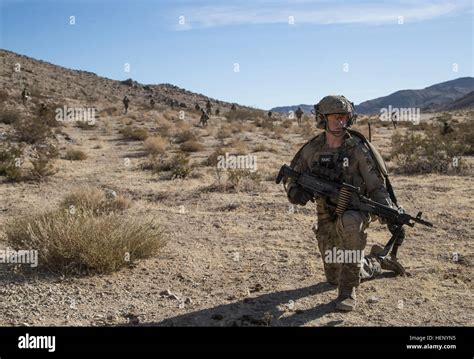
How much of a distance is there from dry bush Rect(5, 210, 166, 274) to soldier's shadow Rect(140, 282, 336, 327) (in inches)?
44.4

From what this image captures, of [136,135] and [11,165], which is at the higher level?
[136,135]

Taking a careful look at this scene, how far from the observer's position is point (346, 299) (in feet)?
13.4

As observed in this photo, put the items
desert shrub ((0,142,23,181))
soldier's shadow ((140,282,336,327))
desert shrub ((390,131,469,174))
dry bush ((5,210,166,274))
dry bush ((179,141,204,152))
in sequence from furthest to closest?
dry bush ((179,141,204,152)) < desert shrub ((390,131,469,174)) < desert shrub ((0,142,23,181)) < dry bush ((5,210,166,274)) < soldier's shadow ((140,282,336,327))

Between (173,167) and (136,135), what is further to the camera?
(136,135)

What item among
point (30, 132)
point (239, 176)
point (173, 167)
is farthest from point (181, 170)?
point (30, 132)

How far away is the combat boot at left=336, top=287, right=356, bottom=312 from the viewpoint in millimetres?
4008

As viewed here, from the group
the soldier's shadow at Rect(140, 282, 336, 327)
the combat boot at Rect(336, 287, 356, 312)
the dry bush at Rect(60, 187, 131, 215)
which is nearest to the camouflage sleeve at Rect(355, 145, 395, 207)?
the combat boot at Rect(336, 287, 356, 312)

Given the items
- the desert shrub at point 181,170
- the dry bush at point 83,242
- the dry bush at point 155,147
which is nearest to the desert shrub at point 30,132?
the dry bush at point 155,147

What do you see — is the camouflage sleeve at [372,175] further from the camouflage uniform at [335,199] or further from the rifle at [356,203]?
the rifle at [356,203]

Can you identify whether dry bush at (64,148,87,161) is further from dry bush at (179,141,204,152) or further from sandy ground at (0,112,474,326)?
sandy ground at (0,112,474,326)

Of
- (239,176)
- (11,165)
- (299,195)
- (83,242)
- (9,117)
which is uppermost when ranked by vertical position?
(9,117)

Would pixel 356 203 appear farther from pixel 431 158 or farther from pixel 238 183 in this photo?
pixel 431 158

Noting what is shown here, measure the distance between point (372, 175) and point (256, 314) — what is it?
151 centimetres
